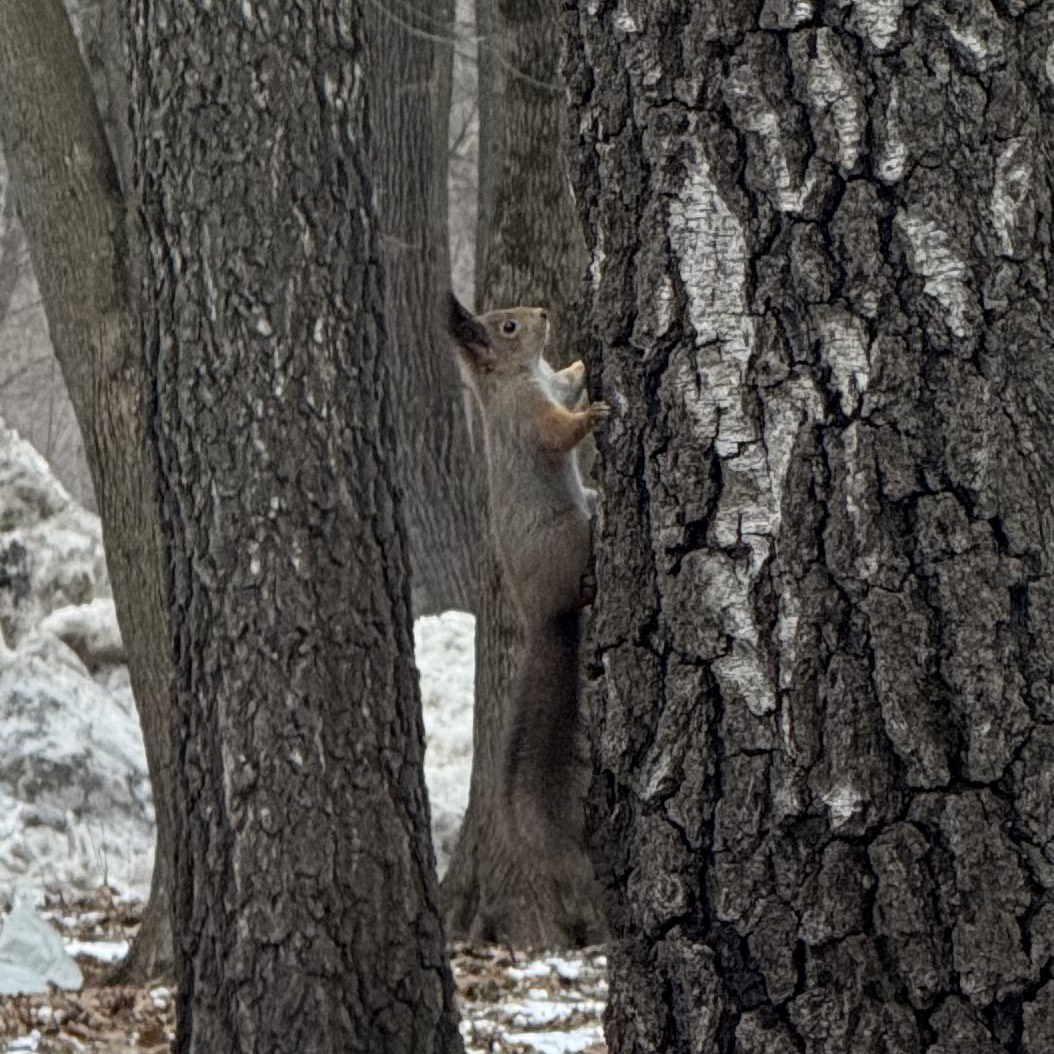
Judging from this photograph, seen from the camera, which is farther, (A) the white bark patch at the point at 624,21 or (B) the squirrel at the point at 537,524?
(B) the squirrel at the point at 537,524

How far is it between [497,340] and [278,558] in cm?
124

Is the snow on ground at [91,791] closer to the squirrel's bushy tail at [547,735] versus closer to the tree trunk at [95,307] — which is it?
the tree trunk at [95,307]

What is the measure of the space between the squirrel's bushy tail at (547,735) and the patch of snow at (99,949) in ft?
13.6

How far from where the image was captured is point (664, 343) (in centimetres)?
231

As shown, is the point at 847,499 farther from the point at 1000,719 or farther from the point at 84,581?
the point at 84,581

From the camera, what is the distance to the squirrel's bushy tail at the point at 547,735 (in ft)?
11.1

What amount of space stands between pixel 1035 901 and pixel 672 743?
45cm

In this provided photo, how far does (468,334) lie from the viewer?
525 centimetres

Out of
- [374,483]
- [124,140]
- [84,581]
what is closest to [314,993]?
[374,483]

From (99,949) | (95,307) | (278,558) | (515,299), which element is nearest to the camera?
(278,558)

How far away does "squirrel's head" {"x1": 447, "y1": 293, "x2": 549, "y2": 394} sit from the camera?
17.1 feet

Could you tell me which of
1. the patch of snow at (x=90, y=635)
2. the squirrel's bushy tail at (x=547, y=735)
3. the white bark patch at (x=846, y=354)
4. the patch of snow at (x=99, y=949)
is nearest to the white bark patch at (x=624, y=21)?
the white bark patch at (x=846, y=354)

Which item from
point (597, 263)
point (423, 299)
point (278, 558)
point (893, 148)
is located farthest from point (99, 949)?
point (893, 148)

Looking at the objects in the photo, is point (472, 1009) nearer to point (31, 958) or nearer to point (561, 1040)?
point (561, 1040)
